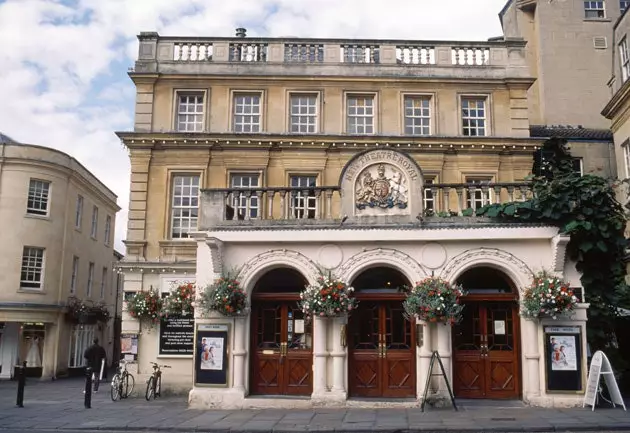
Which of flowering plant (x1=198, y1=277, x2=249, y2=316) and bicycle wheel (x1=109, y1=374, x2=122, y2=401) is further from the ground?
flowering plant (x1=198, y1=277, x2=249, y2=316)

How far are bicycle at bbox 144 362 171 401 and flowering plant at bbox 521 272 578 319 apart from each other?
35.7ft

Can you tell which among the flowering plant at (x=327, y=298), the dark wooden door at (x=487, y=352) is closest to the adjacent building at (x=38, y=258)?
the flowering plant at (x=327, y=298)

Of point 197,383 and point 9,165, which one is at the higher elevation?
point 9,165

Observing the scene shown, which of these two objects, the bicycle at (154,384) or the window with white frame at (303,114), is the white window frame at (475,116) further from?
the bicycle at (154,384)

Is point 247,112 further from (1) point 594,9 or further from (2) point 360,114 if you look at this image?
(1) point 594,9

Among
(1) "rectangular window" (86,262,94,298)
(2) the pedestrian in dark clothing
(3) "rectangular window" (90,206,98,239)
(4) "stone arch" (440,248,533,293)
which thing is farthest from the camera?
(3) "rectangular window" (90,206,98,239)

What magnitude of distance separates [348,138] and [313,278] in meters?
7.97

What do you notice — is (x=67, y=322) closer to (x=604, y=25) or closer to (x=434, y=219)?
(x=434, y=219)

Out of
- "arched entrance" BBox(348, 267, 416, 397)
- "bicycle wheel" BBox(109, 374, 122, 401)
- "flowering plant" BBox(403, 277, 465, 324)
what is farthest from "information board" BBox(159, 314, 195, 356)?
"flowering plant" BBox(403, 277, 465, 324)

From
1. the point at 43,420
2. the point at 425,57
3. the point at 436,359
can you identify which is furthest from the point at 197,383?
the point at 425,57

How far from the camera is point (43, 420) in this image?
14188 mm

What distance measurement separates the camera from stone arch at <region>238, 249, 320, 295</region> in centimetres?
1555

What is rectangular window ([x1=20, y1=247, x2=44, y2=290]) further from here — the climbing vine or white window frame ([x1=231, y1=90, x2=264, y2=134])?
the climbing vine

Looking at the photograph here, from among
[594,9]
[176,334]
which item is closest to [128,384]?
[176,334]
